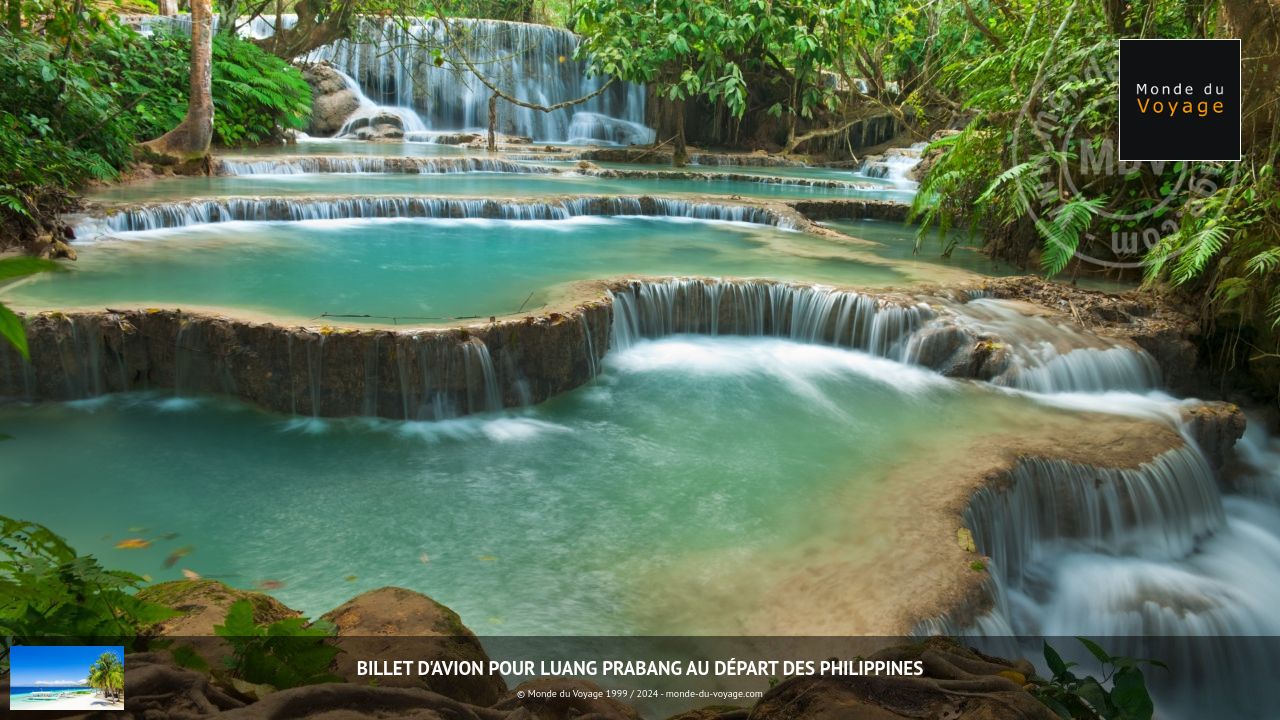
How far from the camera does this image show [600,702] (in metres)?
2.23

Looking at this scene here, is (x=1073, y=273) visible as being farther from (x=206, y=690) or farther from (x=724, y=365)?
(x=206, y=690)

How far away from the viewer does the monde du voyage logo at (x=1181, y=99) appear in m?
6.46

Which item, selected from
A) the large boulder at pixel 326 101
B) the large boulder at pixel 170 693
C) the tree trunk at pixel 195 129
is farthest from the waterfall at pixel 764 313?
the large boulder at pixel 326 101

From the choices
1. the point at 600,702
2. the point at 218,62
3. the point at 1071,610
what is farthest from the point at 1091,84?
the point at 218,62

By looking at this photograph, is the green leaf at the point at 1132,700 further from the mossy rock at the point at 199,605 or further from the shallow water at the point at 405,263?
the shallow water at the point at 405,263

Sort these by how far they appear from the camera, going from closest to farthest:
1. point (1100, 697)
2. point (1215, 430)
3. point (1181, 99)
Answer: point (1100, 697), point (1215, 430), point (1181, 99)

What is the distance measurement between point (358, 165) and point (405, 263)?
684 cm

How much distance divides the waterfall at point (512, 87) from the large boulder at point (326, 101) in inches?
46.1

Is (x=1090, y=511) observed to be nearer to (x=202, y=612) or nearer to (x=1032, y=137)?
(x=202, y=612)

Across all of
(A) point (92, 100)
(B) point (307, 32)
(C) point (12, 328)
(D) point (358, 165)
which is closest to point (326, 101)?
(B) point (307, 32)

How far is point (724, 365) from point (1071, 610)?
10.6 feet

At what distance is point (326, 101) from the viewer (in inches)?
815

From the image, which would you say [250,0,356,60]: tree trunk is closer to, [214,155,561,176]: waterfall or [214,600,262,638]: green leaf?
[214,155,561,176]: waterfall

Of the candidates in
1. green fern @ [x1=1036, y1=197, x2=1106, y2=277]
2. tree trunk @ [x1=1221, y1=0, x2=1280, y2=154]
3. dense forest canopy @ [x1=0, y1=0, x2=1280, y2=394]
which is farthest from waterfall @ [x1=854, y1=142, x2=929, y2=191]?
tree trunk @ [x1=1221, y1=0, x2=1280, y2=154]
